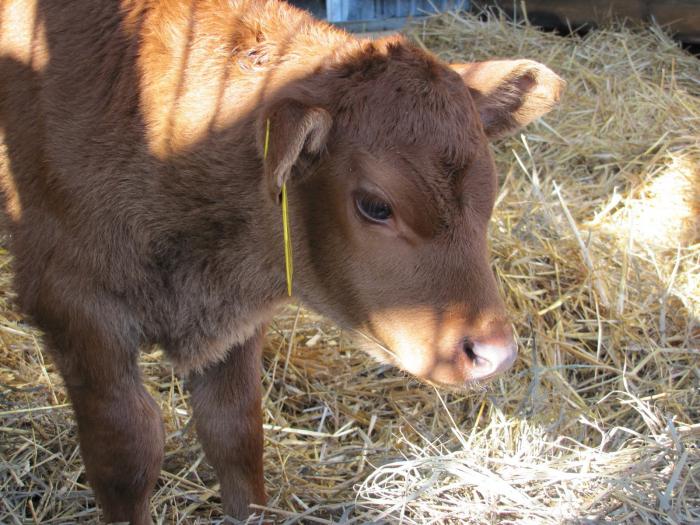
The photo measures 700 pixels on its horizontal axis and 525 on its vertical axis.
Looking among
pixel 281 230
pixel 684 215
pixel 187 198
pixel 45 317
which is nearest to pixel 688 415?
pixel 684 215

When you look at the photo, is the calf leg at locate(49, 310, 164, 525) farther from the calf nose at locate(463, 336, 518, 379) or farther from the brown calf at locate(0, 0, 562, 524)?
the calf nose at locate(463, 336, 518, 379)

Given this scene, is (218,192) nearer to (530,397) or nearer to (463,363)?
(463,363)

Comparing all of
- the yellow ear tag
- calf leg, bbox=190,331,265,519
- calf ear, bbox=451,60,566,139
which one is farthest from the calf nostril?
calf leg, bbox=190,331,265,519

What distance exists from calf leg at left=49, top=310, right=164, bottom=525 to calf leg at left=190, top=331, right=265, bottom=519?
0.36m

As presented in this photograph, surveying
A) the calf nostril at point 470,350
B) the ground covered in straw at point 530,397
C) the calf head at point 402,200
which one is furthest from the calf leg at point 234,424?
the calf nostril at point 470,350

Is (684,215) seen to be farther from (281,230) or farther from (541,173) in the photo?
(281,230)

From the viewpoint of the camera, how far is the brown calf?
2.66m

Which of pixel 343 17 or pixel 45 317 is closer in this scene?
pixel 45 317

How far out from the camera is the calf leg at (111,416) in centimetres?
304

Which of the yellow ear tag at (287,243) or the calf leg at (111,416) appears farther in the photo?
the calf leg at (111,416)

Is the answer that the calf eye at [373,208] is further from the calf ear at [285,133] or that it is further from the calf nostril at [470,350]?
the calf nostril at [470,350]

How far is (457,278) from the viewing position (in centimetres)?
265

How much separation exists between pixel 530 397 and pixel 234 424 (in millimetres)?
1280

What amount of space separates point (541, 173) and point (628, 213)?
0.73 m
